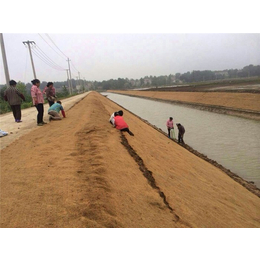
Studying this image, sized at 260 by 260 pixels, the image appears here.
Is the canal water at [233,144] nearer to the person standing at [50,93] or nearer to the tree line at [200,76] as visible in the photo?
the person standing at [50,93]

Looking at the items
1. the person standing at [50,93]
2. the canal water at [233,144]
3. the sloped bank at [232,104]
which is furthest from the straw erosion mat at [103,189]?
the sloped bank at [232,104]

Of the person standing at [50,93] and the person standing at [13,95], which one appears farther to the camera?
the person standing at [50,93]

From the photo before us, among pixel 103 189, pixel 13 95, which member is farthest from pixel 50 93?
pixel 103 189

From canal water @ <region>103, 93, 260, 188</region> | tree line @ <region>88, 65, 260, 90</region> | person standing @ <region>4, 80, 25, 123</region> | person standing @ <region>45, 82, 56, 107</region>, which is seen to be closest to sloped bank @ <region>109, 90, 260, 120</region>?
canal water @ <region>103, 93, 260, 188</region>

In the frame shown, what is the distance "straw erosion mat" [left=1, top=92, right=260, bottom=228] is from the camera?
8.52 ft

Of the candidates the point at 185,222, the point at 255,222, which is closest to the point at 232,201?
the point at 255,222

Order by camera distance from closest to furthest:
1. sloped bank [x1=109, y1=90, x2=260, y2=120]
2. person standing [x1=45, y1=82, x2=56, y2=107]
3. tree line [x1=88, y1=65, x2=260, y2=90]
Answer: person standing [x1=45, y1=82, x2=56, y2=107] → sloped bank [x1=109, y1=90, x2=260, y2=120] → tree line [x1=88, y1=65, x2=260, y2=90]

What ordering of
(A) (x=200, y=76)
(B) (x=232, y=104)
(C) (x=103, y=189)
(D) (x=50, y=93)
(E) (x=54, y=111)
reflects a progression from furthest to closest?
1. (A) (x=200, y=76)
2. (B) (x=232, y=104)
3. (D) (x=50, y=93)
4. (E) (x=54, y=111)
5. (C) (x=103, y=189)

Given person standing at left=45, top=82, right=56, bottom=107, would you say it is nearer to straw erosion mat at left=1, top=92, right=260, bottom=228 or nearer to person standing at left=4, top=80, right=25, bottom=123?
person standing at left=4, top=80, right=25, bottom=123

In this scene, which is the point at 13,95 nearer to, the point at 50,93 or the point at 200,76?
the point at 50,93

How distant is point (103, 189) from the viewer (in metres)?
3.10

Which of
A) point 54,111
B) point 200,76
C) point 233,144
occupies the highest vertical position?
point 200,76

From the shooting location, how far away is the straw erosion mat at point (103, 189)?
8.52 feet

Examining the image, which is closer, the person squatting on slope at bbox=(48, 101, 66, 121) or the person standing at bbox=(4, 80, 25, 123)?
the person standing at bbox=(4, 80, 25, 123)
